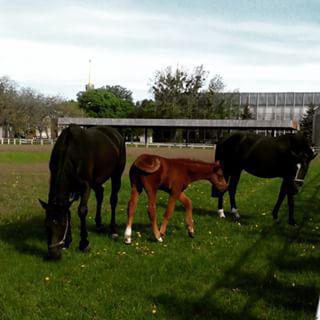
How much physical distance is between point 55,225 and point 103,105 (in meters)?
114

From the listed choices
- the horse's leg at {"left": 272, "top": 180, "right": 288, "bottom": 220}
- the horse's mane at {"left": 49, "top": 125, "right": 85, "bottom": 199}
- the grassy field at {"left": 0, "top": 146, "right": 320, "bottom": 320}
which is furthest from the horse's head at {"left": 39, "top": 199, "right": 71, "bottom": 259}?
the horse's leg at {"left": 272, "top": 180, "right": 288, "bottom": 220}

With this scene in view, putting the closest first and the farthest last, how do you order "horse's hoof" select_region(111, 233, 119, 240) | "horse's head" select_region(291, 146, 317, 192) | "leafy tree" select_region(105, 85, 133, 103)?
1. "horse's hoof" select_region(111, 233, 119, 240)
2. "horse's head" select_region(291, 146, 317, 192)
3. "leafy tree" select_region(105, 85, 133, 103)

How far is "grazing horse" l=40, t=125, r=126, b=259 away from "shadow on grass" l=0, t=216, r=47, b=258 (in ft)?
1.75

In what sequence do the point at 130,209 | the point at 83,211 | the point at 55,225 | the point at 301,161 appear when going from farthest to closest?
1. the point at 301,161
2. the point at 130,209
3. the point at 83,211
4. the point at 55,225

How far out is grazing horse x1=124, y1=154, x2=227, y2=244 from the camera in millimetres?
7934

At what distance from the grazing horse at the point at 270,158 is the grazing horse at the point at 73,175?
2704mm

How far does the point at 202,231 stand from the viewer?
30.2ft

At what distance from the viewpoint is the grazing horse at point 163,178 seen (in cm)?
793

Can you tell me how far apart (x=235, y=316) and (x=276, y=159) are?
250 inches

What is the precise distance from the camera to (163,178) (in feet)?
26.2

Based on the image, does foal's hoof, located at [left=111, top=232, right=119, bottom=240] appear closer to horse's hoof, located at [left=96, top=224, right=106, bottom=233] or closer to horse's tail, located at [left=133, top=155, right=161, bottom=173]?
horse's hoof, located at [left=96, top=224, right=106, bottom=233]

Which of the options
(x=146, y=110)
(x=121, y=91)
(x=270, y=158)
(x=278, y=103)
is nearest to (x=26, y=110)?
(x=146, y=110)

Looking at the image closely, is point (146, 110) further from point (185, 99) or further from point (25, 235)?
point (25, 235)

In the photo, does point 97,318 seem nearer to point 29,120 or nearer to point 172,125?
point 172,125
